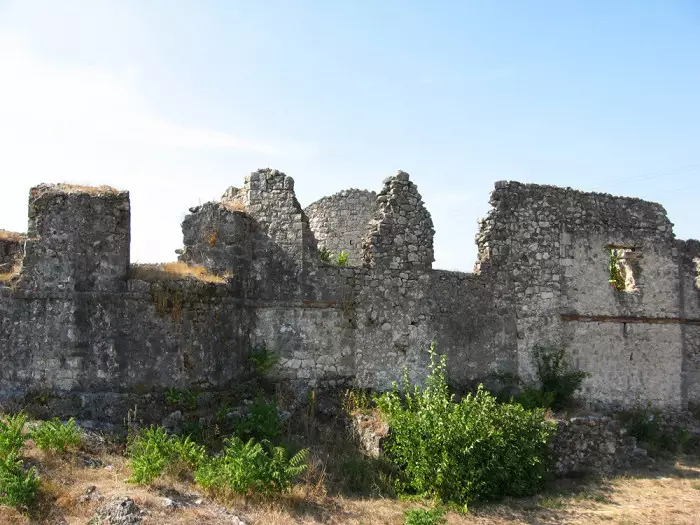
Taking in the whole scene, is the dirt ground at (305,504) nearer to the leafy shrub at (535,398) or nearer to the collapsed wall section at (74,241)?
the leafy shrub at (535,398)

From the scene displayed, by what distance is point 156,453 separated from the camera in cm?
967

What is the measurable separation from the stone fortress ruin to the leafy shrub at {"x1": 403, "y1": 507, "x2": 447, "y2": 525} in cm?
411

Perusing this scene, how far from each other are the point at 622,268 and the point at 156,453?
38.7ft

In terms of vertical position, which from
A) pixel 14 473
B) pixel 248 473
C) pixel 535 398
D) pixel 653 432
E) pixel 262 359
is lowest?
pixel 653 432

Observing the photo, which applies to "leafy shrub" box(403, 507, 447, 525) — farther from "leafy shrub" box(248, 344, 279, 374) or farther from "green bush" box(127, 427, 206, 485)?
"leafy shrub" box(248, 344, 279, 374)

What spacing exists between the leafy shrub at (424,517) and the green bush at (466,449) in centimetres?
112

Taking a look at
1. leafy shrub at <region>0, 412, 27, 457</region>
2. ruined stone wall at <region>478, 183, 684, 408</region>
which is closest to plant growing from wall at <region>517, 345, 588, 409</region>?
ruined stone wall at <region>478, 183, 684, 408</region>

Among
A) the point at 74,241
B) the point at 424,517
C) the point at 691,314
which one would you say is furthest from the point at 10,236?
the point at 691,314

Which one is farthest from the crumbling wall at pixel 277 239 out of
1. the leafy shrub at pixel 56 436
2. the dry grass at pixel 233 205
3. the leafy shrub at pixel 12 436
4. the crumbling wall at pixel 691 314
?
the crumbling wall at pixel 691 314

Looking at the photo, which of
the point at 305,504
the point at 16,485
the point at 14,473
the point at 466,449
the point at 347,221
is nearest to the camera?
the point at 16,485

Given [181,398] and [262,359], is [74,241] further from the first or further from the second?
Result: [262,359]

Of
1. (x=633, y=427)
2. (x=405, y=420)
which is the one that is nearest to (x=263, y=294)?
(x=405, y=420)

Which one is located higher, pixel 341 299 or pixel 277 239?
pixel 277 239

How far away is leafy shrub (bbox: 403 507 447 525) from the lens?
29.9 ft
